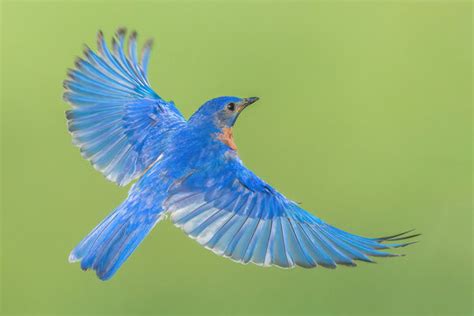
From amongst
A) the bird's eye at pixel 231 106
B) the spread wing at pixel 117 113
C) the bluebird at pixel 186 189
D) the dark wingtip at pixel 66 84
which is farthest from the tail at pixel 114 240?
the dark wingtip at pixel 66 84

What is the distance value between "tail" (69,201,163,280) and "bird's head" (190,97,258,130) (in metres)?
0.60

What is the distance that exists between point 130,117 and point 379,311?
2.93 metres

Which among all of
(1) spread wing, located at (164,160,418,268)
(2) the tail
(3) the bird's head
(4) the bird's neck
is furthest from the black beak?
(2) the tail

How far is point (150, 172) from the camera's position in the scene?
16.4ft

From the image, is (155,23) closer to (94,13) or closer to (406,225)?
(94,13)

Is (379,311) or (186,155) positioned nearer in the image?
(186,155)

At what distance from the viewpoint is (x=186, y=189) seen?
15.7 ft

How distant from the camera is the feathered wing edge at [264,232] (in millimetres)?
4375

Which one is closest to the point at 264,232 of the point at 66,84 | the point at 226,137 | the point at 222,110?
the point at 226,137

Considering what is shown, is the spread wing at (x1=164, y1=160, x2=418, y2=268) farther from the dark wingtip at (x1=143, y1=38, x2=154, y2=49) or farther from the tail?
the dark wingtip at (x1=143, y1=38, x2=154, y2=49)

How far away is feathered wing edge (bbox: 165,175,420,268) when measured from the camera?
4375 millimetres

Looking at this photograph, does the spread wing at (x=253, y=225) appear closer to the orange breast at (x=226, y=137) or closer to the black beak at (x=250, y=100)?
the orange breast at (x=226, y=137)

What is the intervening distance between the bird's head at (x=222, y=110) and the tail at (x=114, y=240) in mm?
605

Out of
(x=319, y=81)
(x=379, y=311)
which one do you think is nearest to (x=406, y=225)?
(x=379, y=311)
